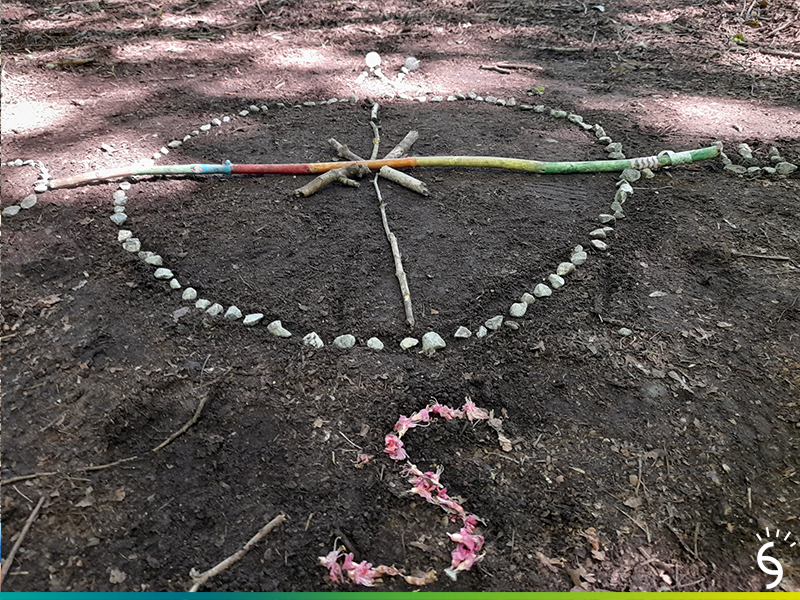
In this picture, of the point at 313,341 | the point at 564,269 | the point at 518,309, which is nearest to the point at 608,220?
the point at 564,269

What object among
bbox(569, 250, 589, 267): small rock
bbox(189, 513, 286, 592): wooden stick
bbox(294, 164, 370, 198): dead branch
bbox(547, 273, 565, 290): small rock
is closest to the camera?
bbox(189, 513, 286, 592): wooden stick

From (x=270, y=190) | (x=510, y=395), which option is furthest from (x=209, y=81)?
(x=510, y=395)

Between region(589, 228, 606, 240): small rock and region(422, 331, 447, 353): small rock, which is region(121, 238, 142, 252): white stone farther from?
region(589, 228, 606, 240): small rock

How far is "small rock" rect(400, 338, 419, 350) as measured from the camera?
3.12 meters

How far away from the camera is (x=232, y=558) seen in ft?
7.26

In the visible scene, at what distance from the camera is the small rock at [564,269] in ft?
11.7

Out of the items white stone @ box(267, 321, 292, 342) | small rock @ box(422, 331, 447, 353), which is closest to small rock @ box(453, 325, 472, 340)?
small rock @ box(422, 331, 447, 353)

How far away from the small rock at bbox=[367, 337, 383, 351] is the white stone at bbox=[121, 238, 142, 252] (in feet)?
5.85

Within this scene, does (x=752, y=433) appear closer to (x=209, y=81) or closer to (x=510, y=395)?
(x=510, y=395)

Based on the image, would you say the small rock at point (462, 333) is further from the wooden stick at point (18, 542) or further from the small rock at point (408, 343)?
the wooden stick at point (18, 542)

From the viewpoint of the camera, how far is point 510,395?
2871 mm

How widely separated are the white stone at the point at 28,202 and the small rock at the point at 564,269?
373cm

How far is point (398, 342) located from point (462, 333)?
0.36 metres

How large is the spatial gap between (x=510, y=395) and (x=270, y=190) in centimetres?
251
